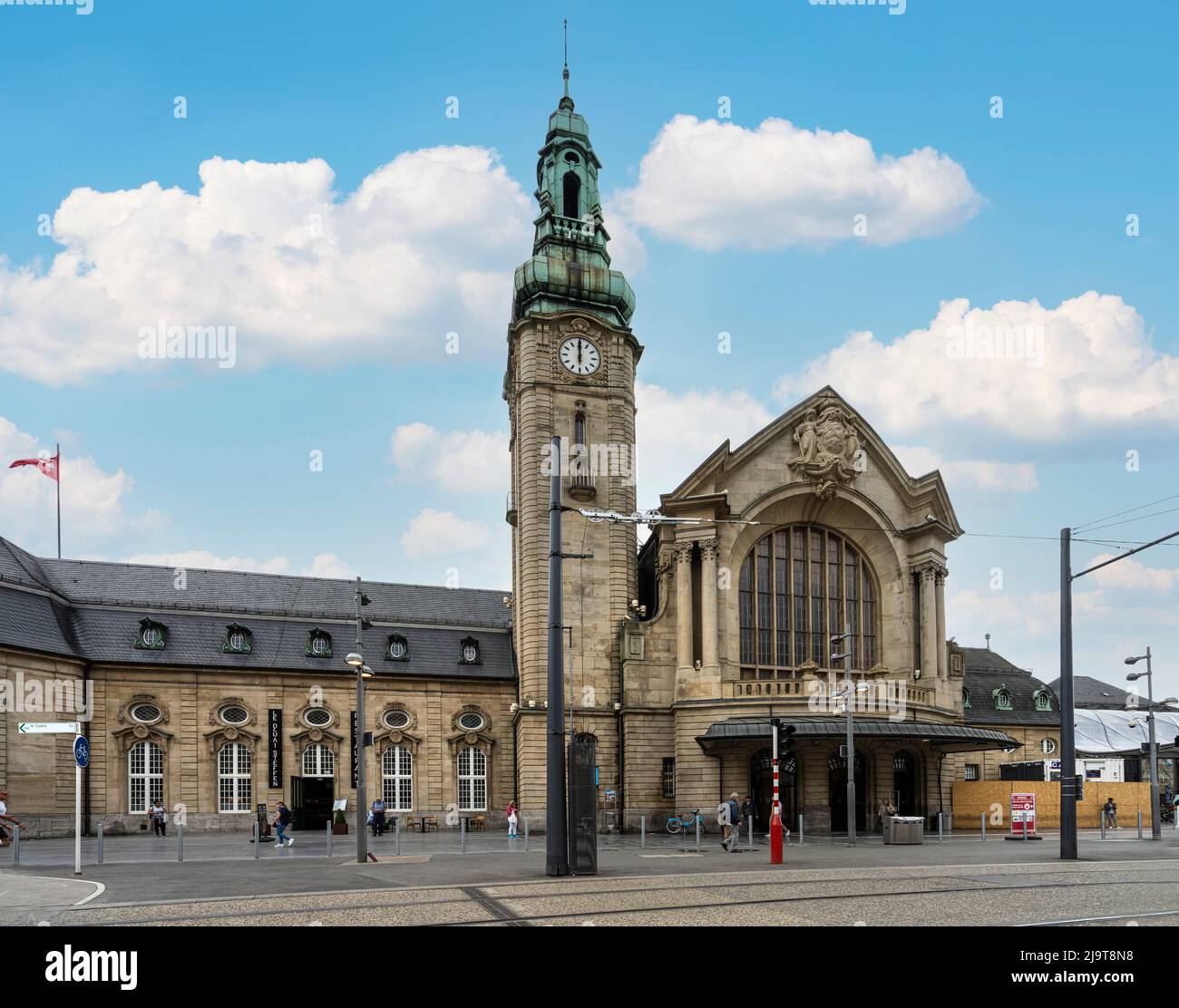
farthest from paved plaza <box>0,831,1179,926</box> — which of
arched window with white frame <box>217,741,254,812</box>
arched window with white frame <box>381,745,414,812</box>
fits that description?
arched window with white frame <box>381,745,414,812</box>

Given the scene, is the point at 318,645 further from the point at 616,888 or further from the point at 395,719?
the point at 616,888

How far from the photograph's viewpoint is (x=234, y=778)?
54.8 m

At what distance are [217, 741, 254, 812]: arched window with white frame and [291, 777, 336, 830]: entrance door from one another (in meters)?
4.14

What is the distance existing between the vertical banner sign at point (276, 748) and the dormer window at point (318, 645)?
332 centimetres

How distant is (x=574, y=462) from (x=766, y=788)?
16398mm

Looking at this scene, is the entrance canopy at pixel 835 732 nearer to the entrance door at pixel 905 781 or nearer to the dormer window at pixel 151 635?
the entrance door at pixel 905 781

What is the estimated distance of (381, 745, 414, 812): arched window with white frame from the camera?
2248 inches

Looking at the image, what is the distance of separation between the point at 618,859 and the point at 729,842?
577 centimetres

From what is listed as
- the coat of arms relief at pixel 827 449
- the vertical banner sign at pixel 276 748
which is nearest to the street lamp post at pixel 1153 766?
the coat of arms relief at pixel 827 449

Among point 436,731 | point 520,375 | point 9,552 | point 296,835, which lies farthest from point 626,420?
point 9,552

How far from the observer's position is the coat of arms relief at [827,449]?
173 ft

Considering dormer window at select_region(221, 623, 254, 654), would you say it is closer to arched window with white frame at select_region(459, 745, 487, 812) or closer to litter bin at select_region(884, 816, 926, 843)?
arched window with white frame at select_region(459, 745, 487, 812)
